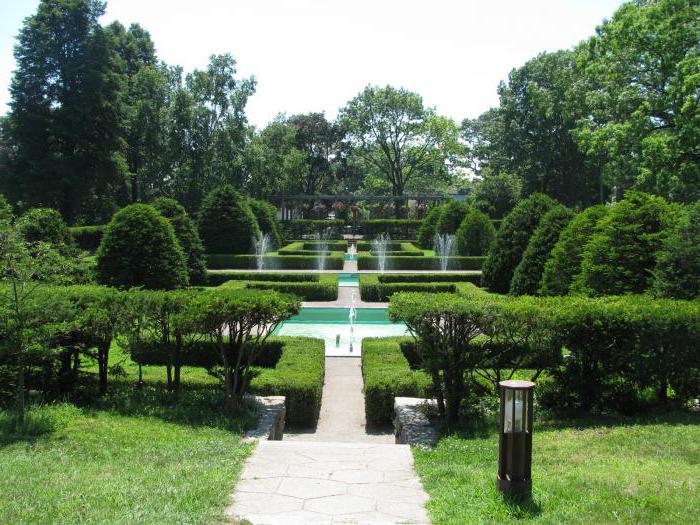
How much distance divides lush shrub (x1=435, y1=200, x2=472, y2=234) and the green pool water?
1569 centimetres

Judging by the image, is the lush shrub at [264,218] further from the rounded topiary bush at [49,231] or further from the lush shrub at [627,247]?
the lush shrub at [627,247]

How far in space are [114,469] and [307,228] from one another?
42.6 metres

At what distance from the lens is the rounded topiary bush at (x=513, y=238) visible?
1867cm

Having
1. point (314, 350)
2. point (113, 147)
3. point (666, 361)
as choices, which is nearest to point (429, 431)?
point (666, 361)

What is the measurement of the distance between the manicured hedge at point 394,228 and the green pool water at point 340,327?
89.1 ft

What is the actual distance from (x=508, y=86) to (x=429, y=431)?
132 ft

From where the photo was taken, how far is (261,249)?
101 feet

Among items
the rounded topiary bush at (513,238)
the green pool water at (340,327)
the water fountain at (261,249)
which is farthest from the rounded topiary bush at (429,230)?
the green pool water at (340,327)

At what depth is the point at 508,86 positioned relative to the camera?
43.8 meters

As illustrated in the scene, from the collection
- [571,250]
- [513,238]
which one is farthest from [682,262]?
[513,238]

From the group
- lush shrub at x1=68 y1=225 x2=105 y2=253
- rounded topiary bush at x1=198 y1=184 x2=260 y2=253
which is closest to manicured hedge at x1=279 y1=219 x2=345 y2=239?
lush shrub at x1=68 y1=225 x2=105 y2=253

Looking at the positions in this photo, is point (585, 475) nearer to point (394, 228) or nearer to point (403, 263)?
point (403, 263)

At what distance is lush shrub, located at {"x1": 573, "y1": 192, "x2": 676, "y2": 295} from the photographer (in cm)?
1216

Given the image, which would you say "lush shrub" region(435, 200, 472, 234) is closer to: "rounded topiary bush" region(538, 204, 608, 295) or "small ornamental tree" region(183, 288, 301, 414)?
"rounded topiary bush" region(538, 204, 608, 295)
